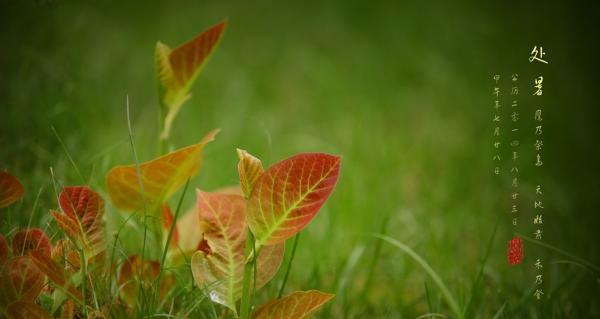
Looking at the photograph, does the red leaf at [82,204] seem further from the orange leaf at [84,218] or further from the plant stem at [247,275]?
the plant stem at [247,275]

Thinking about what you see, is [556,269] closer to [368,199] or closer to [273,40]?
[368,199]

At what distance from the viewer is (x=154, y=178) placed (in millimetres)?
870

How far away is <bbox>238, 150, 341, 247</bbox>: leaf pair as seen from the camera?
756 mm

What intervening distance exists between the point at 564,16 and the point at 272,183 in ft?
8.20

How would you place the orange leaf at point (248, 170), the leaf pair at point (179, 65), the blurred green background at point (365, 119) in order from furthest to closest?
the blurred green background at point (365, 119), the leaf pair at point (179, 65), the orange leaf at point (248, 170)

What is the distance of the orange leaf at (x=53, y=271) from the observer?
79cm

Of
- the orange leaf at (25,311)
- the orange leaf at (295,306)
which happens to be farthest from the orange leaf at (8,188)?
the orange leaf at (295,306)

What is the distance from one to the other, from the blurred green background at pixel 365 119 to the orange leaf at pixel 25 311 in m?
0.15

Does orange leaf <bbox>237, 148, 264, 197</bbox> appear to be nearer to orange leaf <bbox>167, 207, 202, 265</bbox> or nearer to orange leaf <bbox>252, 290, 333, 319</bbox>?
orange leaf <bbox>252, 290, 333, 319</bbox>

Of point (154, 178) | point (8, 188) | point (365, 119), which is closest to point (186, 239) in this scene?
point (154, 178)

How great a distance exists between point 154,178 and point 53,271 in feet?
0.60

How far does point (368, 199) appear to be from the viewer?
1749 millimetres

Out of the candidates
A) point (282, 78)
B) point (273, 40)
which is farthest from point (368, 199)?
point (273, 40)

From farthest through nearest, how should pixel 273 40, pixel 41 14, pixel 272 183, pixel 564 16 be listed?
1. pixel 273 40
2. pixel 564 16
3. pixel 41 14
4. pixel 272 183
